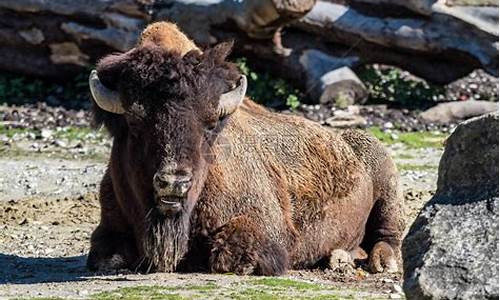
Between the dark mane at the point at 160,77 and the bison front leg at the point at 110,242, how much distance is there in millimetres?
781

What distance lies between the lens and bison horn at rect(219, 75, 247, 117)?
11188 millimetres

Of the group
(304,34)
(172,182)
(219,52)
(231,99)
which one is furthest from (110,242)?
(304,34)

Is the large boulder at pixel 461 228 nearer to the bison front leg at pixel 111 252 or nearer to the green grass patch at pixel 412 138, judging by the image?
the bison front leg at pixel 111 252

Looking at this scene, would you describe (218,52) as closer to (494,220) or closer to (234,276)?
(234,276)

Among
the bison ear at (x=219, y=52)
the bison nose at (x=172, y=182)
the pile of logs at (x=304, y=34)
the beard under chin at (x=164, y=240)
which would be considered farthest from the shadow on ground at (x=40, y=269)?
the pile of logs at (x=304, y=34)

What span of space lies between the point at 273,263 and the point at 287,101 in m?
10.5

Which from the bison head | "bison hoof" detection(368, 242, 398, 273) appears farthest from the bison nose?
"bison hoof" detection(368, 242, 398, 273)

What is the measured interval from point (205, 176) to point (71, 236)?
332cm

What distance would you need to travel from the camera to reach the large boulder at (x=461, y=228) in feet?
23.8

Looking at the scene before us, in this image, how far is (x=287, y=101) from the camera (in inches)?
853

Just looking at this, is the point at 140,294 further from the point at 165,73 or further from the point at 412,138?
the point at 412,138

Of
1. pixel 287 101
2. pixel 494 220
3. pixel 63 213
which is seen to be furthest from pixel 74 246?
pixel 287 101

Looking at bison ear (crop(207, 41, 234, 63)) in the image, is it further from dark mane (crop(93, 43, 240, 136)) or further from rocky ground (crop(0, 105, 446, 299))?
rocky ground (crop(0, 105, 446, 299))

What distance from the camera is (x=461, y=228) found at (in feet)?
24.8
